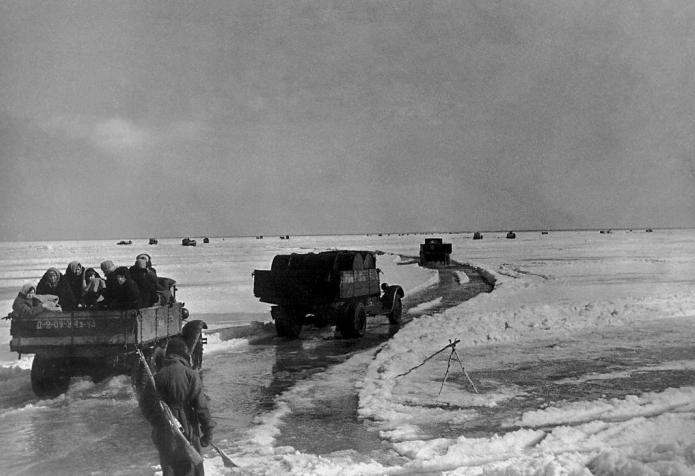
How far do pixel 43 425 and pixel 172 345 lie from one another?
4.10 m

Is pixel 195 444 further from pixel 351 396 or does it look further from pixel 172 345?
pixel 351 396

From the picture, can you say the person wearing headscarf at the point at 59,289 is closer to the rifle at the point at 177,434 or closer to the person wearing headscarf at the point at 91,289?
the person wearing headscarf at the point at 91,289

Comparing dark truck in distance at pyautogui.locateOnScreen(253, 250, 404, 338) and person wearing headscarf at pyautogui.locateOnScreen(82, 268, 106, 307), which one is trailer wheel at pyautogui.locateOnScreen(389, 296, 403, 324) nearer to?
dark truck in distance at pyautogui.locateOnScreen(253, 250, 404, 338)

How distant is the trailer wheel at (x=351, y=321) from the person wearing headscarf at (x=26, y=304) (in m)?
7.00

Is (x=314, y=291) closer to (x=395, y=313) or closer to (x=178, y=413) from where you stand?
(x=395, y=313)

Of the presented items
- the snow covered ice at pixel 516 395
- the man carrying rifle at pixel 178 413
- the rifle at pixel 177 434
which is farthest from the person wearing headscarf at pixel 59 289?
the rifle at pixel 177 434

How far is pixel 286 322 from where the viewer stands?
1474 cm

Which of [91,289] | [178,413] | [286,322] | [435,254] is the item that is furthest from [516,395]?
[435,254]

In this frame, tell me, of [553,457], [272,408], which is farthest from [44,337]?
[553,457]

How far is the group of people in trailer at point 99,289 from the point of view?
364 inches

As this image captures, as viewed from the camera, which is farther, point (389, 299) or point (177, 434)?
point (389, 299)

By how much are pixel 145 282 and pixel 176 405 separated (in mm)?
5704

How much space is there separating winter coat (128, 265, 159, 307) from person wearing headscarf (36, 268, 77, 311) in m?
0.98

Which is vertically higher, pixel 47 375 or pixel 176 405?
pixel 176 405
